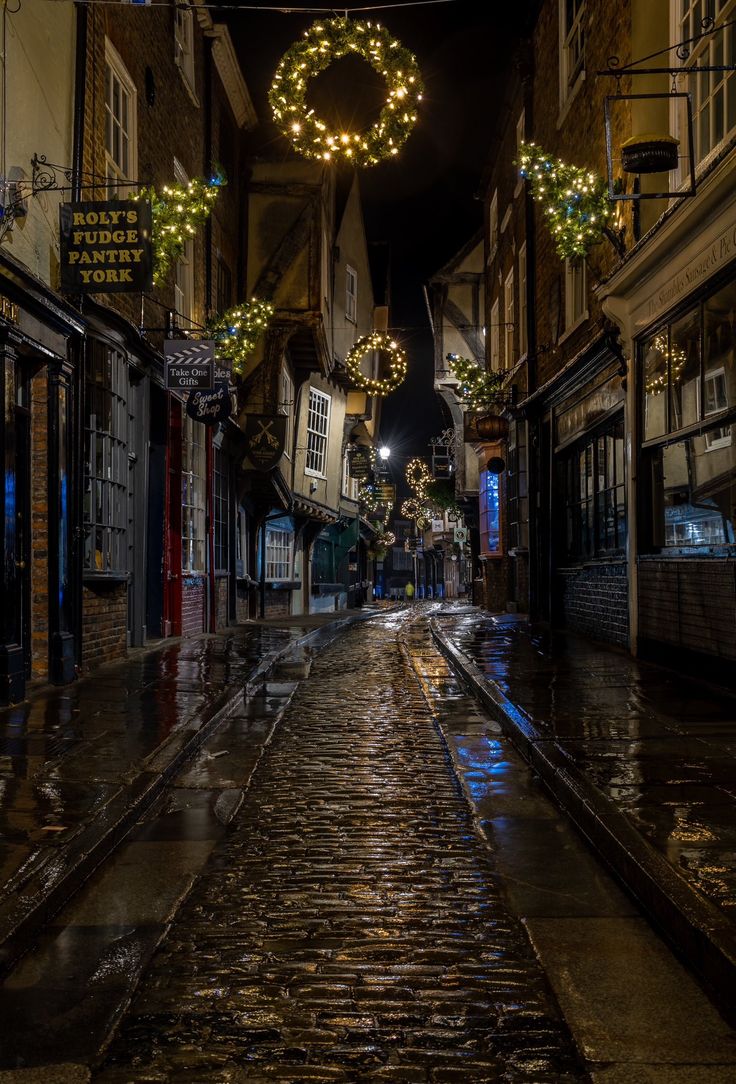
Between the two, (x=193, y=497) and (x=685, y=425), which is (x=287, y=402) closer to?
(x=193, y=497)

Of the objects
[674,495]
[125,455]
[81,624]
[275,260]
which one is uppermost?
[275,260]

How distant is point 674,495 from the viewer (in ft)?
37.3

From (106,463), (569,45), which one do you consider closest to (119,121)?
(106,463)

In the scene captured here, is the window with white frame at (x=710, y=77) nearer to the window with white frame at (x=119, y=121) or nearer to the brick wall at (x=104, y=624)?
the window with white frame at (x=119, y=121)

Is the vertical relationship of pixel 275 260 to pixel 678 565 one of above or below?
above

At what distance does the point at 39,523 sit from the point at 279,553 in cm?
1776

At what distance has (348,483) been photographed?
125 feet

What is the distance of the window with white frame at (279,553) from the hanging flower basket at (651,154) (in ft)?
57.3

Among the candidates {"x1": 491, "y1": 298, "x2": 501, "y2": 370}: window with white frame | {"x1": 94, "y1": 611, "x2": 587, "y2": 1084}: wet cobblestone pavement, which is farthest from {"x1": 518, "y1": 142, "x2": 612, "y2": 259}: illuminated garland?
{"x1": 491, "y1": 298, "x2": 501, "y2": 370}: window with white frame

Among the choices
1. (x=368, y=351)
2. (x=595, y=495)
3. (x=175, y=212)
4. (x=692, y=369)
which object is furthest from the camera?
(x=368, y=351)

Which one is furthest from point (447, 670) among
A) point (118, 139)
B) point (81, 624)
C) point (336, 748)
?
point (118, 139)

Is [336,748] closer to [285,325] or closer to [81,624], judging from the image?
[81,624]

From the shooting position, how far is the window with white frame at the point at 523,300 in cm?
2138

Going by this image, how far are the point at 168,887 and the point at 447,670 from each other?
907cm
